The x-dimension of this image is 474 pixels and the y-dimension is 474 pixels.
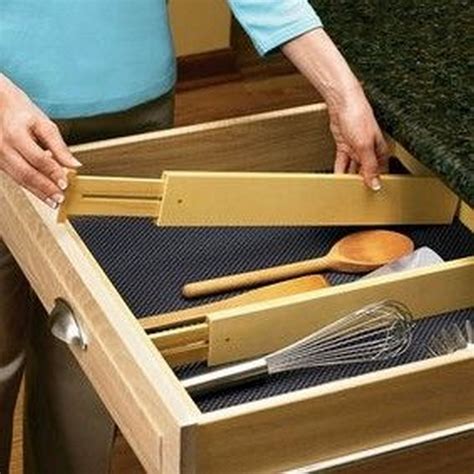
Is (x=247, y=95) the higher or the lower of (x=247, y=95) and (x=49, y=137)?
the lower

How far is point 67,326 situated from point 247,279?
0.59 ft

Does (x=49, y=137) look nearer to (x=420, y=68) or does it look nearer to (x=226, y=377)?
(x=226, y=377)

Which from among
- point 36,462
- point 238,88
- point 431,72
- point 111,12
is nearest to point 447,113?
point 431,72

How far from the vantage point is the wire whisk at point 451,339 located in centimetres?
104

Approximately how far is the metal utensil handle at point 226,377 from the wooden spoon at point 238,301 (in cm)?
7

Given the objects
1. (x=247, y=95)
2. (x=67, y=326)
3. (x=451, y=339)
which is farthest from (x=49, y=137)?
(x=247, y=95)

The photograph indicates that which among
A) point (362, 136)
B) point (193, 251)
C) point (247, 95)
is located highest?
point (362, 136)

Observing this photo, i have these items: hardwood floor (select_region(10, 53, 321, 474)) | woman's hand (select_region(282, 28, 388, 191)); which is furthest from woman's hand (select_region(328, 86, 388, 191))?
hardwood floor (select_region(10, 53, 321, 474))

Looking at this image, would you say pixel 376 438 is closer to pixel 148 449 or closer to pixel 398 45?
pixel 148 449

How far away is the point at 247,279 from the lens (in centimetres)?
113

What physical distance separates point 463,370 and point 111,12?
532mm

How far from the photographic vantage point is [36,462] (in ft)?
5.45

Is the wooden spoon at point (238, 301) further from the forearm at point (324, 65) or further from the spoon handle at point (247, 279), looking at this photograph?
the forearm at point (324, 65)

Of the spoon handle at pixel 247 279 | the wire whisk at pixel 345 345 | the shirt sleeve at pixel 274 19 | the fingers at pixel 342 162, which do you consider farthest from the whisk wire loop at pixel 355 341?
the shirt sleeve at pixel 274 19
